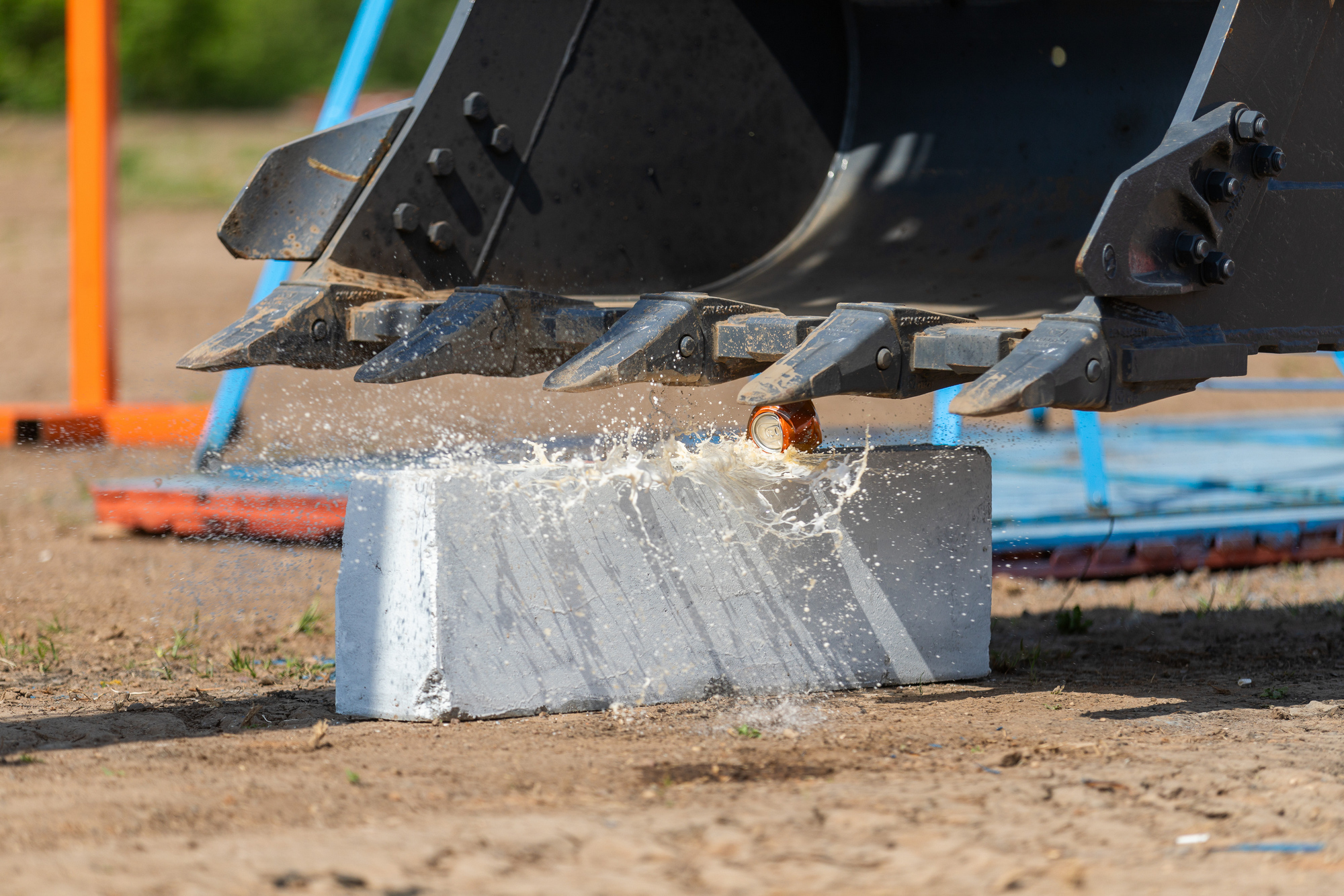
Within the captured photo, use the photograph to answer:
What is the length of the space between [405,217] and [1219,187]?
226cm

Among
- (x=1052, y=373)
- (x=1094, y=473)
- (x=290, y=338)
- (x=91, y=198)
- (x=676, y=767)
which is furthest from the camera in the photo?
(x=91, y=198)

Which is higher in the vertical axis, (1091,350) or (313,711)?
(1091,350)

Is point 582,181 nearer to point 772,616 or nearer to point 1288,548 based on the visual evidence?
point 772,616

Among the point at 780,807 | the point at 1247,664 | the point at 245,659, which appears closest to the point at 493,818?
the point at 780,807

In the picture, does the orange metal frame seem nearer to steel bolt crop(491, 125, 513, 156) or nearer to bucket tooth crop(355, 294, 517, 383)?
steel bolt crop(491, 125, 513, 156)

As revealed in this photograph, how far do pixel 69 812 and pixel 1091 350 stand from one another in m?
2.26

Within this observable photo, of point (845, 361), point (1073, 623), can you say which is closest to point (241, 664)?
point (845, 361)

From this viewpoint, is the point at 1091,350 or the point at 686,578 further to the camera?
the point at 686,578

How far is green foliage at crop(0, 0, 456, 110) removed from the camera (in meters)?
32.7

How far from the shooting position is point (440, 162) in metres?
4.46

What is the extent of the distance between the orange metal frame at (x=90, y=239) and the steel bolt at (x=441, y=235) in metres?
4.31

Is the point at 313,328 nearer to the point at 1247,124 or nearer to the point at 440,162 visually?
the point at 440,162

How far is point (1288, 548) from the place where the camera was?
702 centimetres

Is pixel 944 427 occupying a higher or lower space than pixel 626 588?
higher
